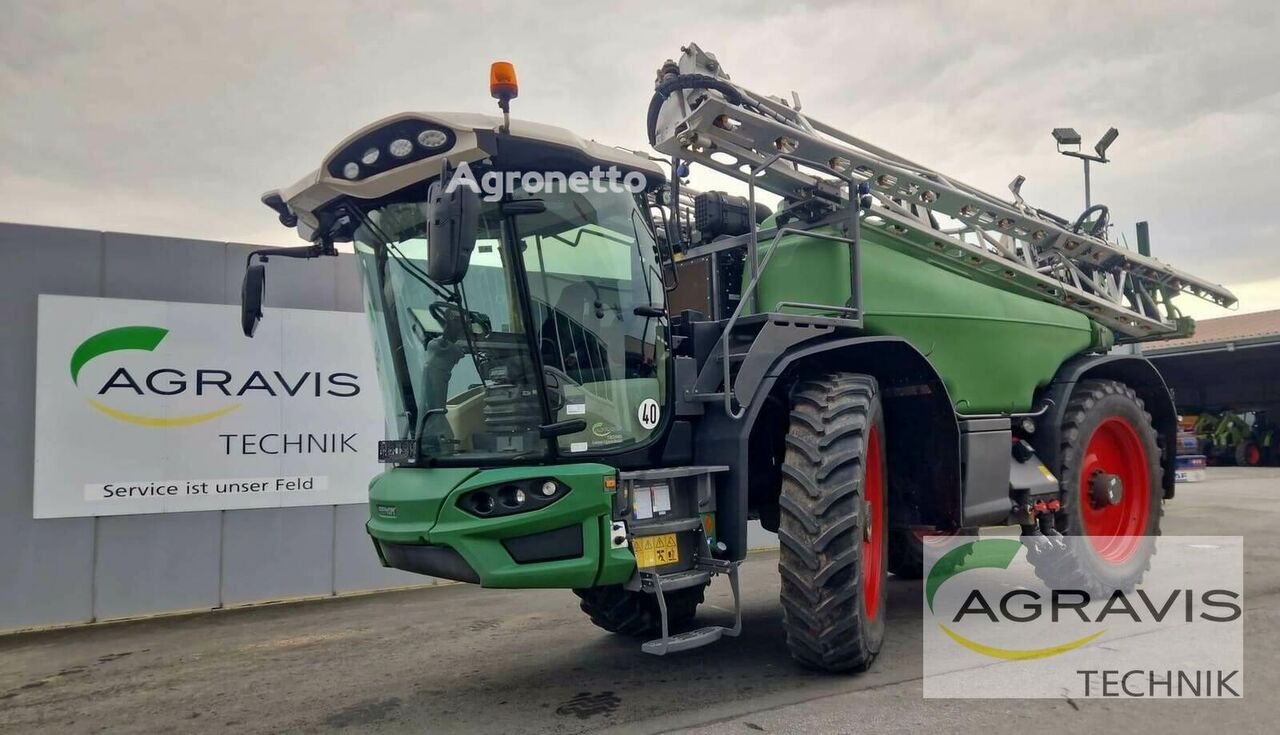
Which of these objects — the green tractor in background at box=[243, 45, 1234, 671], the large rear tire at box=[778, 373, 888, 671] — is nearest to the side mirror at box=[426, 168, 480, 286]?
the green tractor in background at box=[243, 45, 1234, 671]

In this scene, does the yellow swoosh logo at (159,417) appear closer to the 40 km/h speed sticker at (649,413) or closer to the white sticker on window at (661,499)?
the 40 km/h speed sticker at (649,413)

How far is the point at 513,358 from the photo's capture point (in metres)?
4.10

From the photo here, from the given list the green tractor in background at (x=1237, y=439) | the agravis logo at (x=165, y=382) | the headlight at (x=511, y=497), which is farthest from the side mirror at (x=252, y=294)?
the green tractor in background at (x=1237, y=439)

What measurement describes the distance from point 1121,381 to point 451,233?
20.2ft

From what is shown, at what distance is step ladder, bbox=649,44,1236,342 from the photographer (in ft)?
16.5

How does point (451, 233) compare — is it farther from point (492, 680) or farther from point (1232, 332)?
point (1232, 332)

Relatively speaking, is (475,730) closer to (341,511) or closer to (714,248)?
(714,248)

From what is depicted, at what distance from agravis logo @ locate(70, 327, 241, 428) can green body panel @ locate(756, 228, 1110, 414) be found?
548 cm

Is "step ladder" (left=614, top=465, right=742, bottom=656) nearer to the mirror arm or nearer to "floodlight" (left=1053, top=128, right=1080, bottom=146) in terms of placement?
the mirror arm

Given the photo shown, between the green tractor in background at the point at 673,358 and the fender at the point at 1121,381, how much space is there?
375mm

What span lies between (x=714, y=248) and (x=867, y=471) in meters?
1.68

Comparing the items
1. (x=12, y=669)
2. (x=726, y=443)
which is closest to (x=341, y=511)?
(x=12, y=669)

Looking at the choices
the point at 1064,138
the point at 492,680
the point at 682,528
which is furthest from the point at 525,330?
the point at 1064,138

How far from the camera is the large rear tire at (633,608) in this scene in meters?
5.52
